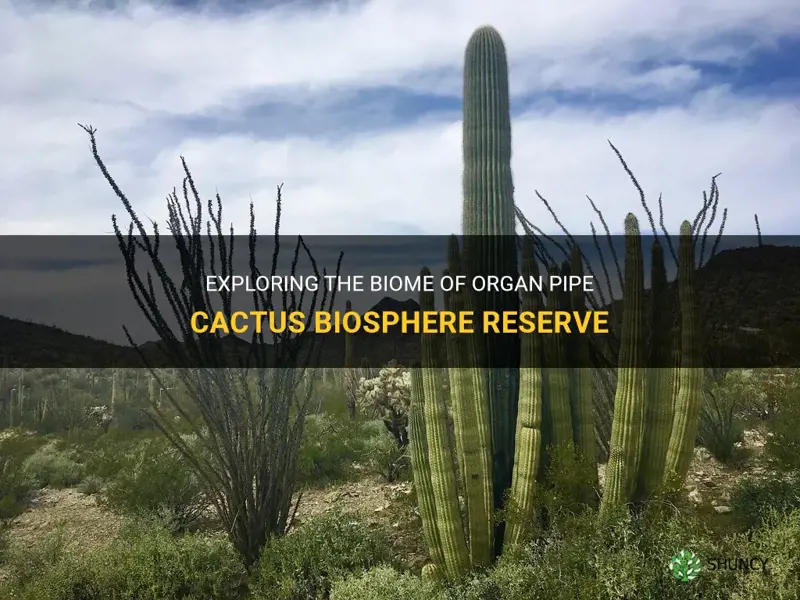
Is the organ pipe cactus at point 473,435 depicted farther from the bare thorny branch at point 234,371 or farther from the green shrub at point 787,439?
the green shrub at point 787,439

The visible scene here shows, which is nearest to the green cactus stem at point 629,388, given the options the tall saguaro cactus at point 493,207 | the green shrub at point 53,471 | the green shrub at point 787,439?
the tall saguaro cactus at point 493,207

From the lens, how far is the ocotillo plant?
5.34 meters

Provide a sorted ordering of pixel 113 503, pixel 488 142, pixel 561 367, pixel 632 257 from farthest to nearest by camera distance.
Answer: pixel 113 503 → pixel 488 142 → pixel 561 367 → pixel 632 257

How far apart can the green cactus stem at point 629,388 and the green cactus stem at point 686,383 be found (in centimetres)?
37

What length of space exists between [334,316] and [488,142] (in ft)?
7.41

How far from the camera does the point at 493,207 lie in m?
6.03

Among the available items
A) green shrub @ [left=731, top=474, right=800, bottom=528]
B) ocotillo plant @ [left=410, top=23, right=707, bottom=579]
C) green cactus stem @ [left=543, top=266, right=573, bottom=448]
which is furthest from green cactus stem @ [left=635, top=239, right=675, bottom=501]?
green shrub @ [left=731, top=474, right=800, bottom=528]

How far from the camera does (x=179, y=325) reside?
6.28 m

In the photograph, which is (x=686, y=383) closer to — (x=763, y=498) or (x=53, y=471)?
(x=763, y=498)

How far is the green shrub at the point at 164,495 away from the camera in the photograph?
793cm

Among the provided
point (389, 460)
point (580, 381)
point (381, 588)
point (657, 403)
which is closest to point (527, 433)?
point (580, 381)

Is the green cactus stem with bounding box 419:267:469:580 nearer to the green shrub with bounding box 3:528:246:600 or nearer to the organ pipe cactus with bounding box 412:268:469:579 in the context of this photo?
the organ pipe cactus with bounding box 412:268:469:579

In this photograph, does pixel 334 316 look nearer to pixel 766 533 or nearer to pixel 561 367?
pixel 561 367

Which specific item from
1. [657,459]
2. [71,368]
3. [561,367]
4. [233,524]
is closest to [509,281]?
[561,367]
